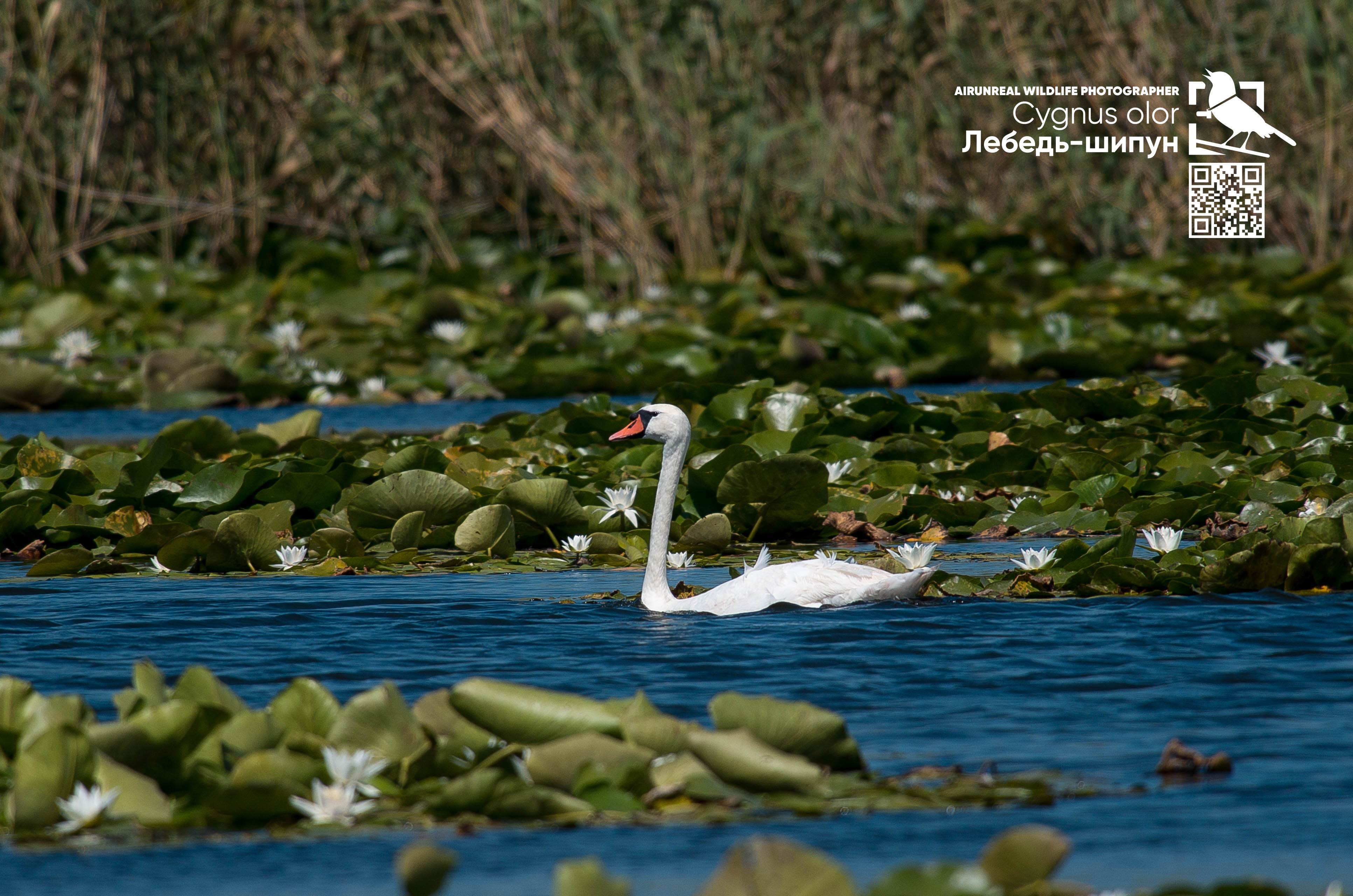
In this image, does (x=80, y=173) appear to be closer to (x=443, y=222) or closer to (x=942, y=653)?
(x=443, y=222)

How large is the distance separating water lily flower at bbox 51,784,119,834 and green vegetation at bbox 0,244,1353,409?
719 centimetres

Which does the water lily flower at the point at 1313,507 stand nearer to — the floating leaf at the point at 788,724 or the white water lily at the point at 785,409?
the white water lily at the point at 785,409

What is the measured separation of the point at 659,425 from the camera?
599 centimetres

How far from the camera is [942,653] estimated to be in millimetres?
4688

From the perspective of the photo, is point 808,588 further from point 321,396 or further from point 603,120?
point 603,120

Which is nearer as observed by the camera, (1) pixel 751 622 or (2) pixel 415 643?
(2) pixel 415 643

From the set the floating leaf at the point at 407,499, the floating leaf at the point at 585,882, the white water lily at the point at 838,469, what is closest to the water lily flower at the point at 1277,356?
the white water lily at the point at 838,469

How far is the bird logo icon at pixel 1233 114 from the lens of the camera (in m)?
13.1

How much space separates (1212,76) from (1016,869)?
11644 mm

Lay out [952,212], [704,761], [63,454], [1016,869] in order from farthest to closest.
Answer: [952,212]
[63,454]
[704,761]
[1016,869]

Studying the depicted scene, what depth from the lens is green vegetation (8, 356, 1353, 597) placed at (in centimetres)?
599

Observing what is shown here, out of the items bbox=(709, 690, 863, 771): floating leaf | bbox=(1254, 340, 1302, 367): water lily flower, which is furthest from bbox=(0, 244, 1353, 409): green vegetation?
bbox=(709, 690, 863, 771): floating leaf

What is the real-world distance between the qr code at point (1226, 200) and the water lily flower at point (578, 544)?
8.36 metres

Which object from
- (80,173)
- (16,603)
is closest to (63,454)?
(16,603)
